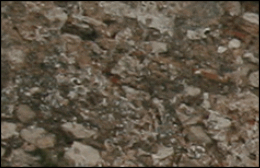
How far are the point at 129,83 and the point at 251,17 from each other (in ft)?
2.35

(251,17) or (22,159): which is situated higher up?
(251,17)

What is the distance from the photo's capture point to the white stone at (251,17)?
7.62ft

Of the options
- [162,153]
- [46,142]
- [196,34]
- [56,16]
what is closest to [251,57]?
[196,34]

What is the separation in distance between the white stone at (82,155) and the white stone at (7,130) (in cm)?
19

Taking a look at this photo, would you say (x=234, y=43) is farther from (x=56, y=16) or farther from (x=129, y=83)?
(x=56, y=16)

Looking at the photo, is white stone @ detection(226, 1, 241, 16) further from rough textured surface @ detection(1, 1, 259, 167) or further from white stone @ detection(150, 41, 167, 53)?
white stone @ detection(150, 41, 167, 53)

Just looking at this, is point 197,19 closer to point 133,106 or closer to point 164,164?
point 133,106

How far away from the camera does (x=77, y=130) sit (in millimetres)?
1765

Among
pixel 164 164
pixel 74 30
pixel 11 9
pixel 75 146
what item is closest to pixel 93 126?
pixel 75 146

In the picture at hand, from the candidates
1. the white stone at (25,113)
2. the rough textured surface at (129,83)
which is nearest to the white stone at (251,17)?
the rough textured surface at (129,83)

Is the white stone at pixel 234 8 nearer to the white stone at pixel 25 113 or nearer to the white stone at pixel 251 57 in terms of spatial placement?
the white stone at pixel 251 57

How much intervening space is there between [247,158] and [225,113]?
0.20 metres

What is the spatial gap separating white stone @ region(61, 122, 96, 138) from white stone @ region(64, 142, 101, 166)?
1.6 inches

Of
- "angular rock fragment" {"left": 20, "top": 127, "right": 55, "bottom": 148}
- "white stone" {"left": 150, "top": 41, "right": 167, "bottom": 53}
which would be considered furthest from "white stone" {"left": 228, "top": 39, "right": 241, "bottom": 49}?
"angular rock fragment" {"left": 20, "top": 127, "right": 55, "bottom": 148}
